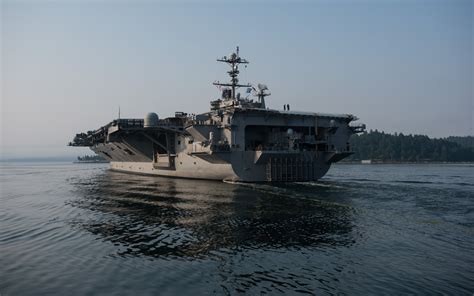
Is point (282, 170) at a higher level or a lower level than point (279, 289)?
higher

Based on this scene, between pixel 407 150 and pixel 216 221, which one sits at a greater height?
pixel 407 150

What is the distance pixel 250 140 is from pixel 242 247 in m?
22.4

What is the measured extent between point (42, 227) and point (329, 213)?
1235 centimetres

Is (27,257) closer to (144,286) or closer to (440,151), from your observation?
(144,286)

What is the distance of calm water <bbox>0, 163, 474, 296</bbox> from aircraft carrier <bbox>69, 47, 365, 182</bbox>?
950 cm

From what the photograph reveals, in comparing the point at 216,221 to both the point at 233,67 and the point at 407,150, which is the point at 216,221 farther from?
the point at 407,150

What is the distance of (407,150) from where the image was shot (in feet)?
459

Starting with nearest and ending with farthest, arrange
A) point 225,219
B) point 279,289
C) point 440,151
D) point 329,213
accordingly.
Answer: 1. point 279,289
2. point 225,219
3. point 329,213
4. point 440,151

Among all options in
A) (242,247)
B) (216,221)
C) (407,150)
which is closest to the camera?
(242,247)

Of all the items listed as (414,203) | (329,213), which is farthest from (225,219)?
(414,203)

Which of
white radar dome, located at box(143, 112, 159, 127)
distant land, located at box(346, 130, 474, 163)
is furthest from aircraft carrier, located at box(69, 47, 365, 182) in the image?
distant land, located at box(346, 130, 474, 163)

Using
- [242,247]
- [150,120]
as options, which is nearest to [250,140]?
[150,120]

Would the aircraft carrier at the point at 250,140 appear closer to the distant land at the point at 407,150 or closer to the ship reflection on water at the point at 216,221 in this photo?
the ship reflection on water at the point at 216,221

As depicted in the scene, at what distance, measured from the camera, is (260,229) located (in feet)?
47.4
